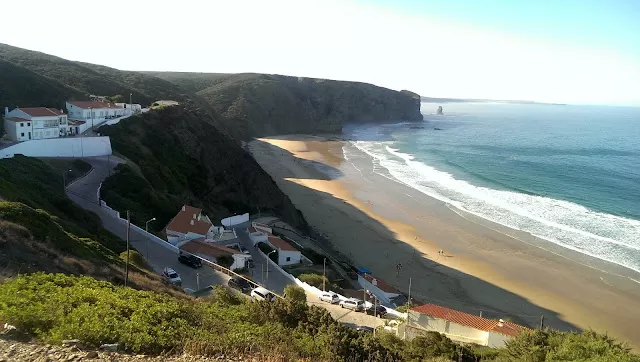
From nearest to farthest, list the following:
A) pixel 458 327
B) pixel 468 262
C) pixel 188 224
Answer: pixel 458 327, pixel 188 224, pixel 468 262

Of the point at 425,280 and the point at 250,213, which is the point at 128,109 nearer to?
the point at 250,213

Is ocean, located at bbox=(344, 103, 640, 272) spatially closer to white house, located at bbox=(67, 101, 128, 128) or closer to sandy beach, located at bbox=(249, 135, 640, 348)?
sandy beach, located at bbox=(249, 135, 640, 348)

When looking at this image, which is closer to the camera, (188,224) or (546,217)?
(188,224)

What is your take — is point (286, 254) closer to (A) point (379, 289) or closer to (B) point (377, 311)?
(A) point (379, 289)

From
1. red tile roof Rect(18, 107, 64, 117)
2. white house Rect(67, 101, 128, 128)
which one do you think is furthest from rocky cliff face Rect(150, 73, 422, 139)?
red tile roof Rect(18, 107, 64, 117)

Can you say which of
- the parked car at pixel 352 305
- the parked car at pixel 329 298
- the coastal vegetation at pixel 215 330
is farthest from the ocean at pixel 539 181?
Result: the coastal vegetation at pixel 215 330

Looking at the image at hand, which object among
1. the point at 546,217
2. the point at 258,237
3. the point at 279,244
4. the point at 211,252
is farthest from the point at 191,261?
the point at 546,217
